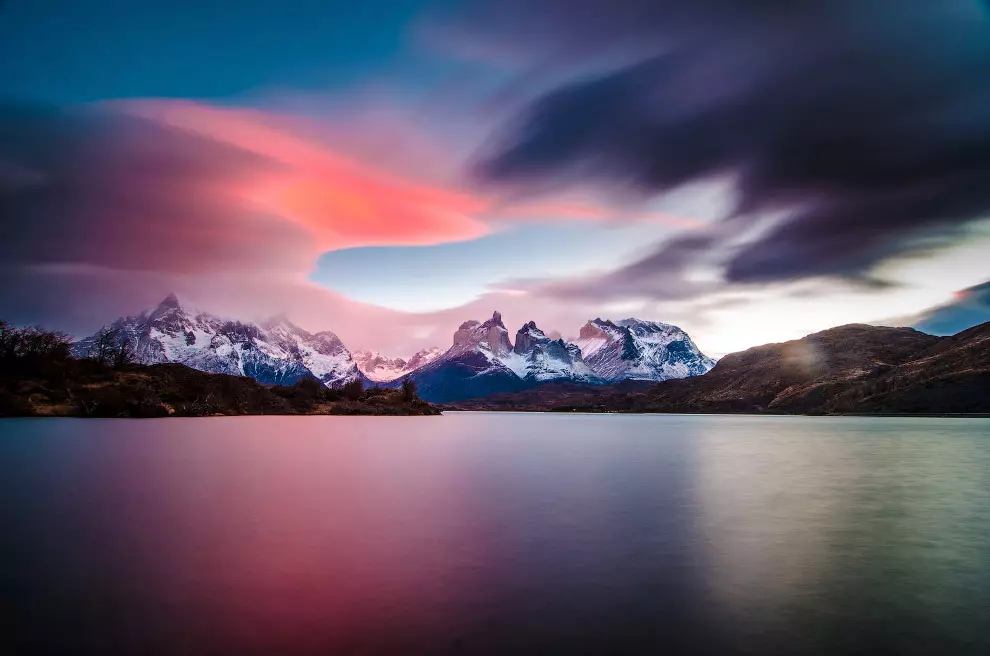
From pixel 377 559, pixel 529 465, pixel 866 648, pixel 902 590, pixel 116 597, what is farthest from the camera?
pixel 529 465

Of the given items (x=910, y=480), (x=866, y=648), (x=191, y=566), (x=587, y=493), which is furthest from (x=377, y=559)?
(x=910, y=480)

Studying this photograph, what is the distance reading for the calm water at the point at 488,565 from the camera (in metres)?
15.5

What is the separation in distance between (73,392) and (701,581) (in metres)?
219

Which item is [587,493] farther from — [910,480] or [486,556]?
[910,480]

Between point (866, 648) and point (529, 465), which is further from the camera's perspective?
point (529, 465)

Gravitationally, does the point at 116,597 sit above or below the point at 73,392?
below

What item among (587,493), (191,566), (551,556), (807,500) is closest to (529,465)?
(587,493)

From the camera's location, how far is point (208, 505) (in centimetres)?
3534

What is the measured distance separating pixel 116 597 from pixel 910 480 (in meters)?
58.0

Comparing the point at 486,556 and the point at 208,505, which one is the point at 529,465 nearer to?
the point at 208,505

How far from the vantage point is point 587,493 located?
43031mm

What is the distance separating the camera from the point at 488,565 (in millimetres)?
23016

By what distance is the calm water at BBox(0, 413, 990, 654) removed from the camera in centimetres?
1553

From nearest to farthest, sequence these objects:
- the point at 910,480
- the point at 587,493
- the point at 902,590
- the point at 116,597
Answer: the point at 116,597, the point at 902,590, the point at 587,493, the point at 910,480
